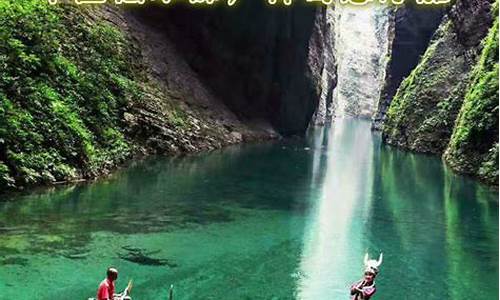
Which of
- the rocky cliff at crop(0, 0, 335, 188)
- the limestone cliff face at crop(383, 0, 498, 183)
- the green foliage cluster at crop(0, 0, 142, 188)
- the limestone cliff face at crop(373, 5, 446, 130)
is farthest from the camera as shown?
the limestone cliff face at crop(373, 5, 446, 130)

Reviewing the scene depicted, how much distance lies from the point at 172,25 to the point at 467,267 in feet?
154

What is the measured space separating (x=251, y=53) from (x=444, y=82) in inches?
830

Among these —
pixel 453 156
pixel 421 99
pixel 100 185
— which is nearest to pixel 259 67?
pixel 421 99

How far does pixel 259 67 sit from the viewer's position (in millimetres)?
68250

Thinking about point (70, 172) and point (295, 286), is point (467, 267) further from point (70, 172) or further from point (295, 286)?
point (70, 172)

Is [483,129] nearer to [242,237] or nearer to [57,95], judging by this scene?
Result: [242,237]

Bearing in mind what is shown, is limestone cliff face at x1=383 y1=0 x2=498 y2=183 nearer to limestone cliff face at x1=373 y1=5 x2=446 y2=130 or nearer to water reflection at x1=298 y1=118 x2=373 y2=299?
water reflection at x1=298 y1=118 x2=373 y2=299

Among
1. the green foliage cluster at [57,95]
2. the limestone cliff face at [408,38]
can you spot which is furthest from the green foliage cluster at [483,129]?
the limestone cliff face at [408,38]

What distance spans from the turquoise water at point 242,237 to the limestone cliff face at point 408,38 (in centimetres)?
6377

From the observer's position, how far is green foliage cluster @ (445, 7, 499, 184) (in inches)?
1647

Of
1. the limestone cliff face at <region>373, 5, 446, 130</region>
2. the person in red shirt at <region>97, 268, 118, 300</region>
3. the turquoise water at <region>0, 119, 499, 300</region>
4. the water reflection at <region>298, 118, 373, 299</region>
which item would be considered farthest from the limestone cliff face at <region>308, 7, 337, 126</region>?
the person in red shirt at <region>97, 268, 118, 300</region>

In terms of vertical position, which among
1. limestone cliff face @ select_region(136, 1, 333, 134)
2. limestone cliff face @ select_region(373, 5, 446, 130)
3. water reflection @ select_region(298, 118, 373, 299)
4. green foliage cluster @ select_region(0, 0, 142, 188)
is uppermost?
limestone cliff face @ select_region(373, 5, 446, 130)

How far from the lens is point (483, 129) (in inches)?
1705

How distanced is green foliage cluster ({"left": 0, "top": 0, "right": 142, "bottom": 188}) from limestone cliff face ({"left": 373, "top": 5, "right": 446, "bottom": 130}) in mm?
66345
